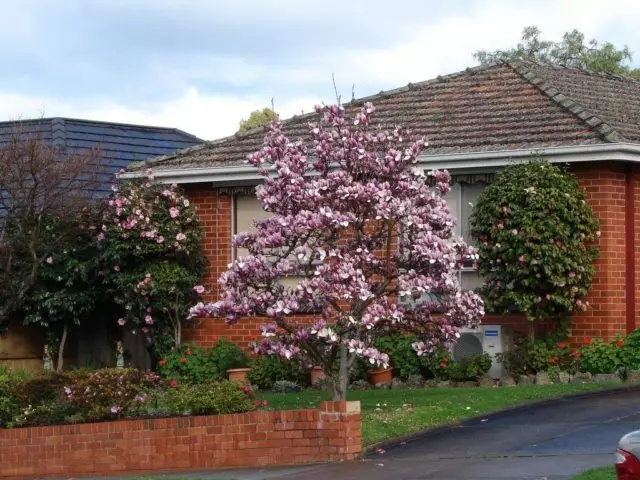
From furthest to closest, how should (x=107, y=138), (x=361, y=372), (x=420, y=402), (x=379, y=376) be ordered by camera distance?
(x=107, y=138), (x=361, y=372), (x=379, y=376), (x=420, y=402)

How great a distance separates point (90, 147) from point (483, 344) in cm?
1040

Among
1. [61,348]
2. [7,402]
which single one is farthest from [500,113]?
[7,402]

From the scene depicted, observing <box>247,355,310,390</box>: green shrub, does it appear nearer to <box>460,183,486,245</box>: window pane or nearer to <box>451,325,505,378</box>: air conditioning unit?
<box>451,325,505,378</box>: air conditioning unit

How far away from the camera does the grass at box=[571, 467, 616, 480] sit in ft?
39.0

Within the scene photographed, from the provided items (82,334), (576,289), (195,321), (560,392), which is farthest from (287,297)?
(82,334)

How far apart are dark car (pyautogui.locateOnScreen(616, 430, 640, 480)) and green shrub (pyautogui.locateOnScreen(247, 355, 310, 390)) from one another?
518 inches

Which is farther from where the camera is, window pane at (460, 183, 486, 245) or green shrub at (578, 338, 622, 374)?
window pane at (460, 183, 486, 245)

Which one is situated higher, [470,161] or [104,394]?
[470,161]

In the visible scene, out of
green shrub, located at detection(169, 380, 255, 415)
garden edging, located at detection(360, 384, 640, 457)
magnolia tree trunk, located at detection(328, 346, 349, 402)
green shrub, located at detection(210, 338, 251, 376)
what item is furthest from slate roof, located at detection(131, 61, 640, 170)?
green shrub, located at detection(169, 380, 255, 415)

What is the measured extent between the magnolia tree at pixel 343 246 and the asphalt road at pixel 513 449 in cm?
124

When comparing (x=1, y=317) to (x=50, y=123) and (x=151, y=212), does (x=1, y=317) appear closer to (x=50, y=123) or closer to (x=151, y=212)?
(x=151, y=212)

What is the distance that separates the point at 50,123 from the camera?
94.1ft

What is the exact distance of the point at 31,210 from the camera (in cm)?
2233

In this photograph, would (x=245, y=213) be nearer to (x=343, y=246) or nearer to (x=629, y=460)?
(x=343, y=246)
